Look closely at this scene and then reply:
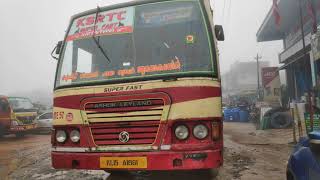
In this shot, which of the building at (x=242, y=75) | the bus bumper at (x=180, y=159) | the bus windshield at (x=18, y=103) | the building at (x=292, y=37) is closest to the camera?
the bus bumper at (x=180, y=159)

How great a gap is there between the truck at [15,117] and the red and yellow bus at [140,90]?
51.0ft

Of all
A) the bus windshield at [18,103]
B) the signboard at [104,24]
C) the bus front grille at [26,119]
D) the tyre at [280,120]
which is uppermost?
the signboard at [104,24]

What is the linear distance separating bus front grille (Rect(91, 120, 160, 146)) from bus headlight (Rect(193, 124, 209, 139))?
490 mm

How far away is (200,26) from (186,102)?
118cm

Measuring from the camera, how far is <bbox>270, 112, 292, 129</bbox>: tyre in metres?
20.5

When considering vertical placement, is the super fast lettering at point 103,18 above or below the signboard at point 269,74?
below

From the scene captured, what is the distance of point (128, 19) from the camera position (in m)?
5.97

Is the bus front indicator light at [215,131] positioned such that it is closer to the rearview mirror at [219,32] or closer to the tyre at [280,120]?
the rearview mirror at [219,32]

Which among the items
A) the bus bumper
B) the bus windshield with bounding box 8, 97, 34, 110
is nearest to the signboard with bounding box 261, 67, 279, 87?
the bus windshield with bounding box 8, 97, 34, 110

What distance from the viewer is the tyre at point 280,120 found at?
67.2 ft

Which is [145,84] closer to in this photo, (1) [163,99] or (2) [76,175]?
(1) [163,99]

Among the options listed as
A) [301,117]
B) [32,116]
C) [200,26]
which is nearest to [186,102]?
[200,26]

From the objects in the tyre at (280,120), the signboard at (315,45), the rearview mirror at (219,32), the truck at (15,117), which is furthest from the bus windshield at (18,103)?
the rearview mirror at (219,32)

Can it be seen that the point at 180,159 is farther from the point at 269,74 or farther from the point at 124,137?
the point at 269,74
